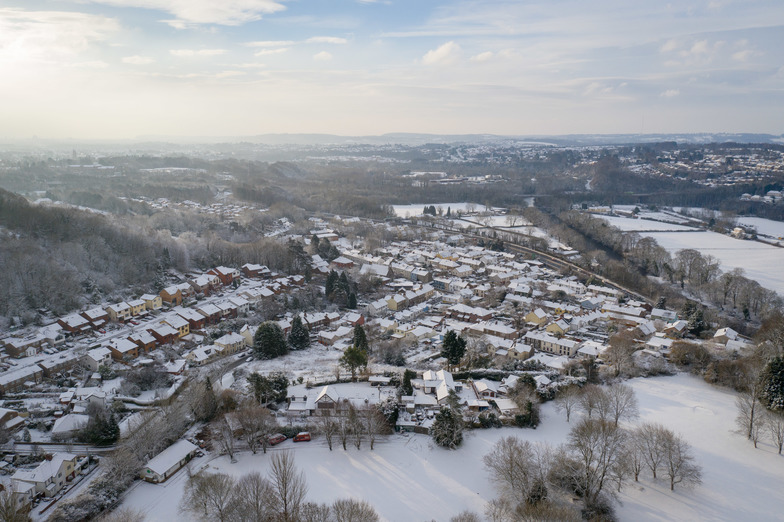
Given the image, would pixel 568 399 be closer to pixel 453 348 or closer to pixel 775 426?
pixel 453 348

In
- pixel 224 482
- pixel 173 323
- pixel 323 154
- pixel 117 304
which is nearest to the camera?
pixel 224 482

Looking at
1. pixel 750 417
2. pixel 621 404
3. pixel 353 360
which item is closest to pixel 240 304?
pixel 353 360

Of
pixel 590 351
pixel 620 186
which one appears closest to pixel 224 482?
pixel 590 351

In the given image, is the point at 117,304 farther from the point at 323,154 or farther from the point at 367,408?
the point at 323,154

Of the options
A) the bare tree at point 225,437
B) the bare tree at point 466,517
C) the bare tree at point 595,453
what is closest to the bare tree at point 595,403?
the bare tree at point 595,453

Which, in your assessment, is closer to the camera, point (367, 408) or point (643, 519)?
point (643, 519)

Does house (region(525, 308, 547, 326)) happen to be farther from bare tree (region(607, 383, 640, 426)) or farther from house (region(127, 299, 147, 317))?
house (region(127, 299, 147, 317))
